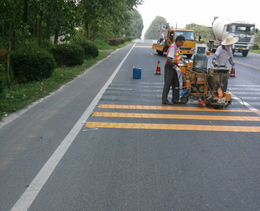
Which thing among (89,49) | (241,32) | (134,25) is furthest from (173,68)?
(134,25)

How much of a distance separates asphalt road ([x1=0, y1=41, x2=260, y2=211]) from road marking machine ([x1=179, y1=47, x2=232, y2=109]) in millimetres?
365

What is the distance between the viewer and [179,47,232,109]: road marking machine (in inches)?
319

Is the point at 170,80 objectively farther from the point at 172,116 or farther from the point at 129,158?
the point at 129,158

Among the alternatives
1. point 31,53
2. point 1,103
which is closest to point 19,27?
point 31,53

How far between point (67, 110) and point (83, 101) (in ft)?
3.52

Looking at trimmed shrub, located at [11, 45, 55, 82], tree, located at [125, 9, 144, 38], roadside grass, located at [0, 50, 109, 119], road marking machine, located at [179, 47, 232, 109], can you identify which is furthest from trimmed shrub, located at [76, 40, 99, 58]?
tree, located at [125, 9, 144, 38]

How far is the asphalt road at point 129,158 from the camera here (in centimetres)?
356

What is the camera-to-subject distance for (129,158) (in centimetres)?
477

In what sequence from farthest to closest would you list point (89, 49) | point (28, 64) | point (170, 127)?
point (89, 49) < point (28, 64) < point (170, 127)

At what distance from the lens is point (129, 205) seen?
11.3ft

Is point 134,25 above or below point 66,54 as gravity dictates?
above

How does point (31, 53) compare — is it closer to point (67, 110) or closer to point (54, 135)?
point (67, 110)

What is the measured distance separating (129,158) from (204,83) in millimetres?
4448

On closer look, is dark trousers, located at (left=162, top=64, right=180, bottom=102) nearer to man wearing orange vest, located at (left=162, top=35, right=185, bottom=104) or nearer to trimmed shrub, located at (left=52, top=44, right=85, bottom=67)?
man wearing orange vest, located at (left=162, top=35, right=185, bottom=104)
